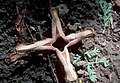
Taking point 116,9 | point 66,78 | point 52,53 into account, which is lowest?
point 66,78

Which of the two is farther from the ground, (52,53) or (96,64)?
(52,53)

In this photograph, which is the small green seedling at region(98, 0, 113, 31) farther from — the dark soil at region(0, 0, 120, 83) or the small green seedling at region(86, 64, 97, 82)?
the small green seedling at region(86, 64, 97, 82)

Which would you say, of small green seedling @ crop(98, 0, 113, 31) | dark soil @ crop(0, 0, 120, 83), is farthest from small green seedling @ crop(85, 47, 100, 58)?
small green seedling @ crop(98, 0, 113, 31)

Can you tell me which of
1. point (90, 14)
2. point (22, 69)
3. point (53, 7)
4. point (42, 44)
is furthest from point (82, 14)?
point (22, 69)

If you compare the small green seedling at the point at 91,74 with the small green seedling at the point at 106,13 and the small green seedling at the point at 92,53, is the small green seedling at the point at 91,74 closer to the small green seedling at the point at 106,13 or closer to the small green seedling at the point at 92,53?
the small green seedling at the point at 92,53

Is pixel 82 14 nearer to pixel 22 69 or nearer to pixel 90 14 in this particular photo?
pixel 90 14

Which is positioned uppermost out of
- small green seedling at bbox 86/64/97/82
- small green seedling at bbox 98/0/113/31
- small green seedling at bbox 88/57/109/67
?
small green seedling at bbox 98/0/113/31

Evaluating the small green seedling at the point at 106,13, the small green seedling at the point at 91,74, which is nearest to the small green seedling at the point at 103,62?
the small green seedling at the point at 91,74

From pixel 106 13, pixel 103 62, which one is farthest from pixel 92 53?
pixel 106 13
